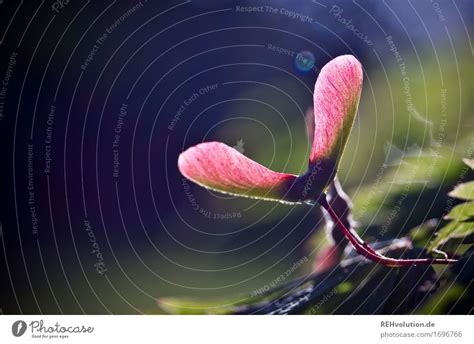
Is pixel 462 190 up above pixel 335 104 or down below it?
below

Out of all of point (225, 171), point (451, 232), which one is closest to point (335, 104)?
point (225, 171)

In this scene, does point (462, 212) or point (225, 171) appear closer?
point (225, 171)

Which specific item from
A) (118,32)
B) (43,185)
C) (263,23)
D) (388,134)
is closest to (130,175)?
(43,185)

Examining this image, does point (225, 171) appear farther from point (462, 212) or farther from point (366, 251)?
point (462, 212)

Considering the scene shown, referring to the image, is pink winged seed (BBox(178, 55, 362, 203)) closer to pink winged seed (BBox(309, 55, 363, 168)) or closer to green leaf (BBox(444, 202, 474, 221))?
pink winged seed (BBox(309, 55, 363, 168))

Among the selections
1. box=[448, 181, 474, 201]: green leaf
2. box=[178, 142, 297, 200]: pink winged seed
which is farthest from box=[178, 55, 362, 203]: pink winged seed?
box=[448, 181, 474, 201]: green leaf

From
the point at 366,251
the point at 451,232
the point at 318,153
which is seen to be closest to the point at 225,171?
the point at 318,153
